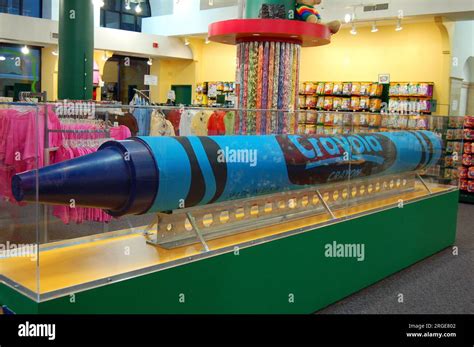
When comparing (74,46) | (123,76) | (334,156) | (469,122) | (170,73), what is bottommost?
(334,156)

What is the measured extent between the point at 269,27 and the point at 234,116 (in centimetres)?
277

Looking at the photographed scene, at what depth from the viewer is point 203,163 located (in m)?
2.85

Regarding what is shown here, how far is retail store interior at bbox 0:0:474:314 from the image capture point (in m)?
2.46

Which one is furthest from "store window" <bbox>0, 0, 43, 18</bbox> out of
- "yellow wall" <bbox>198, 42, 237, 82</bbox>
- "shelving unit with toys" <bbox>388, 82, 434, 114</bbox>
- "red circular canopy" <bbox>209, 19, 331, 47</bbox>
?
"shelving unit with toys" <bbox>388, 82, 434, 114</bbox>

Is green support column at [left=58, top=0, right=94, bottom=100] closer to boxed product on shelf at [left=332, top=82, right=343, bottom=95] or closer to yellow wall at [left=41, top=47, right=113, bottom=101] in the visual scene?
boxed product on shelf at [left=332, top=82, right=343, bottom=95]

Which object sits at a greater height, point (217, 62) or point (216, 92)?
point (217, 62)

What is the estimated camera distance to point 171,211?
289 centimetres

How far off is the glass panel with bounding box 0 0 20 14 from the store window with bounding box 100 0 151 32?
9.46 feet

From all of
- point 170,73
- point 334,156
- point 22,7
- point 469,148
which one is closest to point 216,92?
point 170,73

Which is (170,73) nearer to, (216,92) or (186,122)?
(216,92)

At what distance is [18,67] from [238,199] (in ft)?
38.1

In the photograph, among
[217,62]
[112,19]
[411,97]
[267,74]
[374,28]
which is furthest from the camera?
[112,19]
